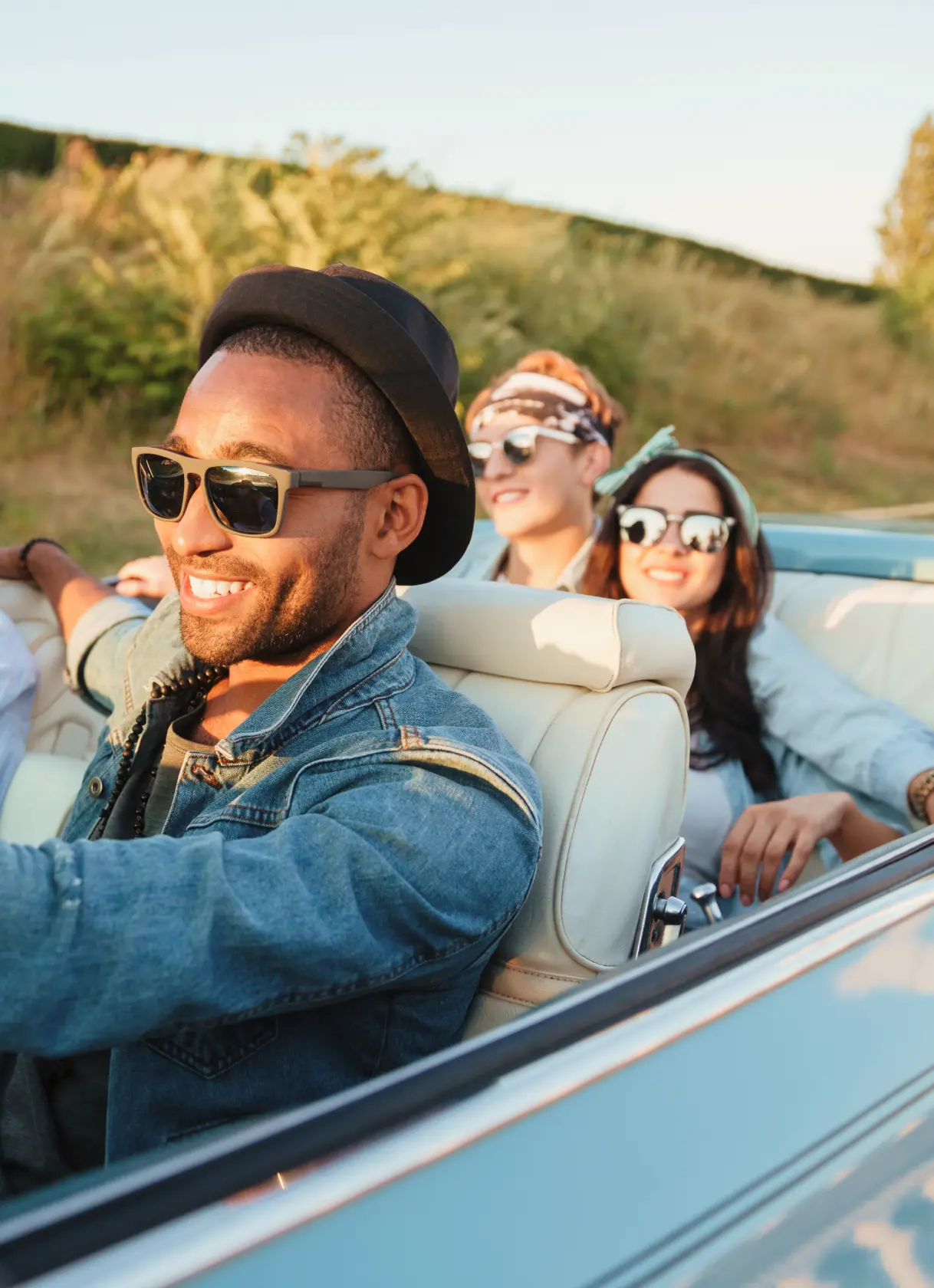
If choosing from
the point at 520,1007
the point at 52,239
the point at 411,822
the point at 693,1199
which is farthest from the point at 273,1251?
the point at 52,239

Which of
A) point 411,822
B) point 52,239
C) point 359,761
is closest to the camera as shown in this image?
point 411,822

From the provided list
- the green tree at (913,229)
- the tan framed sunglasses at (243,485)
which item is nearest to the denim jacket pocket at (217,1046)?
the tan framed sunglasses at (243,485)

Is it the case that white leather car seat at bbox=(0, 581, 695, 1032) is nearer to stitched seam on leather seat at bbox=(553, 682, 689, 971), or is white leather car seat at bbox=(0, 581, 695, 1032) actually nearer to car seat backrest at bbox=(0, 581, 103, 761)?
stitched seam on leather seat at bbox=(553, 682, 689, 971)

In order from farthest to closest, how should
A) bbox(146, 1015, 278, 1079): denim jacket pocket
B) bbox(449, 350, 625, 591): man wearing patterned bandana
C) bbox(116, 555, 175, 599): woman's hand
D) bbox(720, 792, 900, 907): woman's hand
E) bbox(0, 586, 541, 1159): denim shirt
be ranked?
bbox(449, 350, 625, 591): man wearing patterned bandana, bbox(116, 555, 175, 599): woman's hand, bbox(720, 792, 900, 907): woman's hand, bbox(146, 1015, 278, 1079): denim jacket pocket, bbox(0, 586, 541, 1159): denim shirt

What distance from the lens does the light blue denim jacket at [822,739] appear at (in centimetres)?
264

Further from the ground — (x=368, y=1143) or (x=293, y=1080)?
(x=368, y=1143)

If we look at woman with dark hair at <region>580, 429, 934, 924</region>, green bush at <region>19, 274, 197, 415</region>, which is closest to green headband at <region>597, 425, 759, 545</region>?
woman with dark hair at <region>580, 429, 934, 924</region>

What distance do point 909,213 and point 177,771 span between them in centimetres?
2927

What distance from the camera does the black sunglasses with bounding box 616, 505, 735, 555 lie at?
293 centimetres

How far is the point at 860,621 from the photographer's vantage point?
10.5ft

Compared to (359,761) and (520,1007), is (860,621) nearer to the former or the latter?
(520,1007)

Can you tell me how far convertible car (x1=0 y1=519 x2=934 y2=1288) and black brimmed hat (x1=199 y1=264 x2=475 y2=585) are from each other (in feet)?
0.87

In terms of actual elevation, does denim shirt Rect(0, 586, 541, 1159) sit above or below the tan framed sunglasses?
below

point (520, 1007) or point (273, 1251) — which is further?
point (520, 1007)
